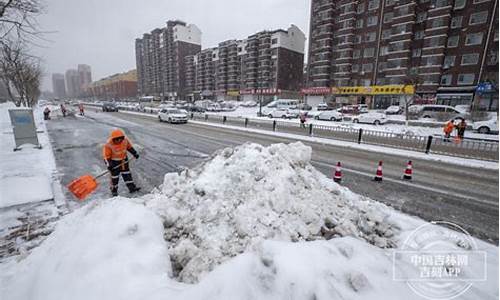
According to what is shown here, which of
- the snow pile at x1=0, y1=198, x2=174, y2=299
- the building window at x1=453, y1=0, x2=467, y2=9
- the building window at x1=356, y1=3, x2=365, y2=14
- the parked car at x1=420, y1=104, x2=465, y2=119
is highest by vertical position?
the building window at x1=356, y1=3, x2=365, y2=14

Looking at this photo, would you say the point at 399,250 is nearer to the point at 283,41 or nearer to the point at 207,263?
the point at 207,263

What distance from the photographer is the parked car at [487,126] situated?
18.6m

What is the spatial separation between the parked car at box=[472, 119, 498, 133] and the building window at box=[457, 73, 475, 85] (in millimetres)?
23455

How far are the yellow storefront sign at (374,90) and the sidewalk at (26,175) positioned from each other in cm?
4418

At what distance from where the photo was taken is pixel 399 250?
360 cm

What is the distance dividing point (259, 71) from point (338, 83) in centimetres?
2758

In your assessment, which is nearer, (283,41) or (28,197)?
(28,197)

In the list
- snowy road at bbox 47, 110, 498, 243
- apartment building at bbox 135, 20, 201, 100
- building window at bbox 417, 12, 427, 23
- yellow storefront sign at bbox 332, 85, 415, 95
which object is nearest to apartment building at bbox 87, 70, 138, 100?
apartment building at bbox 135, 20, 201, 100

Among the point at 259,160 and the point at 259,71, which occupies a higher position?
Result: the point at 259,71

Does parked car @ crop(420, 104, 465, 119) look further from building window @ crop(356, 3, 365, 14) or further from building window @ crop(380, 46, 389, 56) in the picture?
building window @ crop(356, 3, 365, 14)

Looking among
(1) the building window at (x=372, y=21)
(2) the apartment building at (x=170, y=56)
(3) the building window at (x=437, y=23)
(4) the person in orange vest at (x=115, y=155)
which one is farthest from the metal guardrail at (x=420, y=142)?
(2) the apartment building at (x=170, y=56)

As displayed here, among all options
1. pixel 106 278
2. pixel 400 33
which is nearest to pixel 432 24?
pixel 400 33

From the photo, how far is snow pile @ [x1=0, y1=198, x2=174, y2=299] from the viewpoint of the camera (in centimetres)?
253

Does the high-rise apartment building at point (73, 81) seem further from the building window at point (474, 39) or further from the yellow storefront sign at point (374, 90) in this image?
the building window at point (474, 39)
